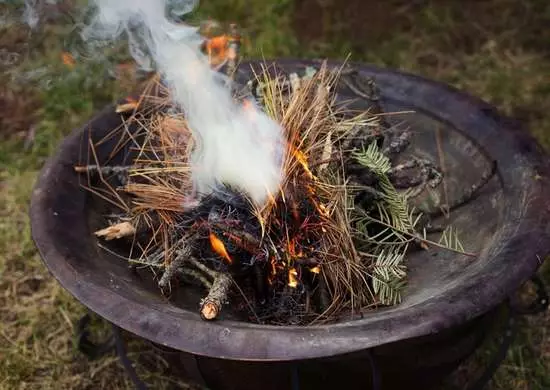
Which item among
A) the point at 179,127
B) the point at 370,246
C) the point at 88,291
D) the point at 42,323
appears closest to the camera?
the point at 88,291

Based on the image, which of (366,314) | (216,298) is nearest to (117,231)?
(216,298)

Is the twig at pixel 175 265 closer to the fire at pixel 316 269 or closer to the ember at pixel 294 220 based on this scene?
the ember at pixel 294 220

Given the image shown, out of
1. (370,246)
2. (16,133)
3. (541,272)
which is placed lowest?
(16,133)

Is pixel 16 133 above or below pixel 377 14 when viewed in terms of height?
below

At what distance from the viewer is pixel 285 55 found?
4039 mm

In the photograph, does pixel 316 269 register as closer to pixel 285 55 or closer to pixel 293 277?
pixel 293 277

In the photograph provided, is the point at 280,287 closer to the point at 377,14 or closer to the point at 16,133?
the point at 16,133

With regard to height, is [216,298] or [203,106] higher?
[203,106]

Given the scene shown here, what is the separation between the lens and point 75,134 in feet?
6.81

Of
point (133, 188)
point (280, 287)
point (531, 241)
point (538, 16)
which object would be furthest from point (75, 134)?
point (538, 16)

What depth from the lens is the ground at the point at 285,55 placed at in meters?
3.05

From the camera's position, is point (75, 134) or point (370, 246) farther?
point (75, 134)

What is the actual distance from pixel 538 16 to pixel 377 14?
3.42 ft

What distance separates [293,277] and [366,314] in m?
0.21
